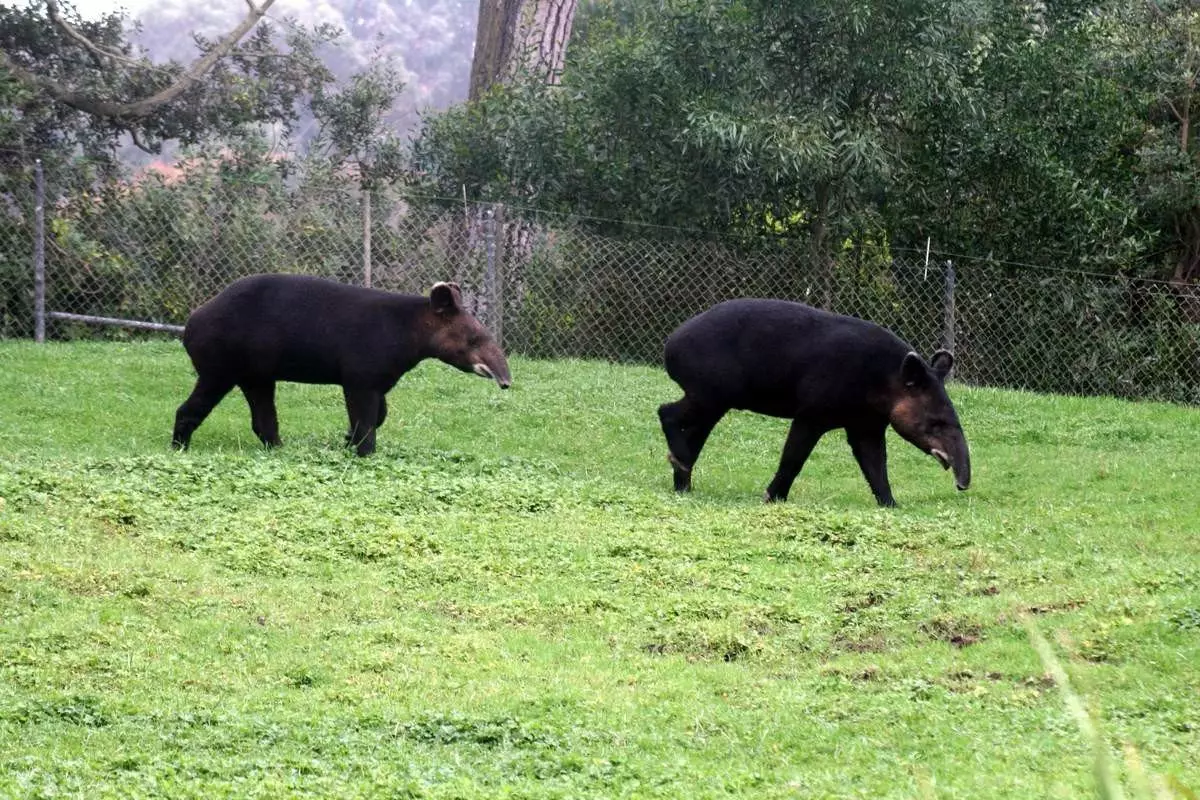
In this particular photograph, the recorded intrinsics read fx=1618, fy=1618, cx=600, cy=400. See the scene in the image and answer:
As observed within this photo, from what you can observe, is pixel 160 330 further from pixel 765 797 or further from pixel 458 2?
pixel 458 2

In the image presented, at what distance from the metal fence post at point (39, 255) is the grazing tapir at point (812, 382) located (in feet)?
27.7

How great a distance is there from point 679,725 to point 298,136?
2045 centimetres

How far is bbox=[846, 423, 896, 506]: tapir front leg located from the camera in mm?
11477

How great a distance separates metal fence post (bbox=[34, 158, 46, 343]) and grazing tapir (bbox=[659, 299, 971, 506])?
8.46m

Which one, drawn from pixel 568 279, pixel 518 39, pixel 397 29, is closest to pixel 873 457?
pixel 568 279

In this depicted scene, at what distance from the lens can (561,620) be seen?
7.75m

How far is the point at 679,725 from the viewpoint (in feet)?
19.5

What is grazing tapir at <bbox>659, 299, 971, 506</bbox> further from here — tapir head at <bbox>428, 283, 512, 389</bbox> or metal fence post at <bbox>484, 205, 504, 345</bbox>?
metal fence post at <bbox>484, 205, 504, 345</bbox>

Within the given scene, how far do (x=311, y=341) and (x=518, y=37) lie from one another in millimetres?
11302

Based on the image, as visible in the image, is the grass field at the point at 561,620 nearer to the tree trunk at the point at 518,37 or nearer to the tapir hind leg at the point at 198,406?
the tapir hind leg at the point at 198,406

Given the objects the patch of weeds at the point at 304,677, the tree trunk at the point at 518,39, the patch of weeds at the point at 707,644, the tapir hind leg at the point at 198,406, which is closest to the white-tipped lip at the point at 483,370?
the tapir hind leg at the point at 198,406

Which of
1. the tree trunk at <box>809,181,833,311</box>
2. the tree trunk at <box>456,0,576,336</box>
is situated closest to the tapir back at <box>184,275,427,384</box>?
the tree trunk at <box>809,181,833,311</box>

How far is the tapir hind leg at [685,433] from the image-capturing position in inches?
461

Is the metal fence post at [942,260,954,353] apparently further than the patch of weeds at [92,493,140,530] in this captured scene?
Yes
